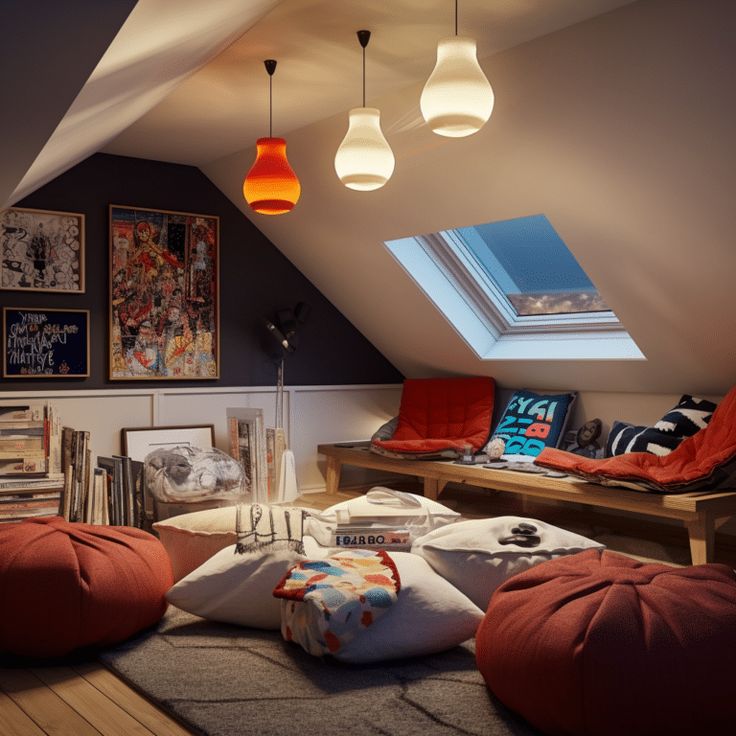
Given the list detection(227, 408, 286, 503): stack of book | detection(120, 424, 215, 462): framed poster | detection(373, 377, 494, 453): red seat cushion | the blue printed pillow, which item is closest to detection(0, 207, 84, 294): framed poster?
detection(120, 424, 215, 462): framed poster

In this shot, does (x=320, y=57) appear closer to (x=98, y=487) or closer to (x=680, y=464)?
(x=98, y=487)

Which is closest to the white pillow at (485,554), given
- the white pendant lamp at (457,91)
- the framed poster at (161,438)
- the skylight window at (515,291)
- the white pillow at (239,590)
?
the white pillow at (239,590)

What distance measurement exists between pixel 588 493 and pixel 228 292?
279cm

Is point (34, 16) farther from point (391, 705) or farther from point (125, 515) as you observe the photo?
point (125, 515)

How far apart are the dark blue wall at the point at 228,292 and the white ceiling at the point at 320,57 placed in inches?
15.6

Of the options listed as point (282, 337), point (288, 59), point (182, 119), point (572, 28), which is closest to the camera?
point (572, 28)

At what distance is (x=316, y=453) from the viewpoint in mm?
6285

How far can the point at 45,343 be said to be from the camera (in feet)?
16.9

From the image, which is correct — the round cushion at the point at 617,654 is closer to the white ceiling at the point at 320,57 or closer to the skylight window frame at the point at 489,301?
the white ceiling at the point at 320,57

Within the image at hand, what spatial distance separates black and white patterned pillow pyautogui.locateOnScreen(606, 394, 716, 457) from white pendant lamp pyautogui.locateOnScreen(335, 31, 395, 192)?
2.13 metres

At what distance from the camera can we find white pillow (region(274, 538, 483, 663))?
8.34 ft

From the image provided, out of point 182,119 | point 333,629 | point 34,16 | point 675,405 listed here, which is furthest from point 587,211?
point 34,16

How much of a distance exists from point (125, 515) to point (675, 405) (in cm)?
311

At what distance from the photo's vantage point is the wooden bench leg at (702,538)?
3930mm
